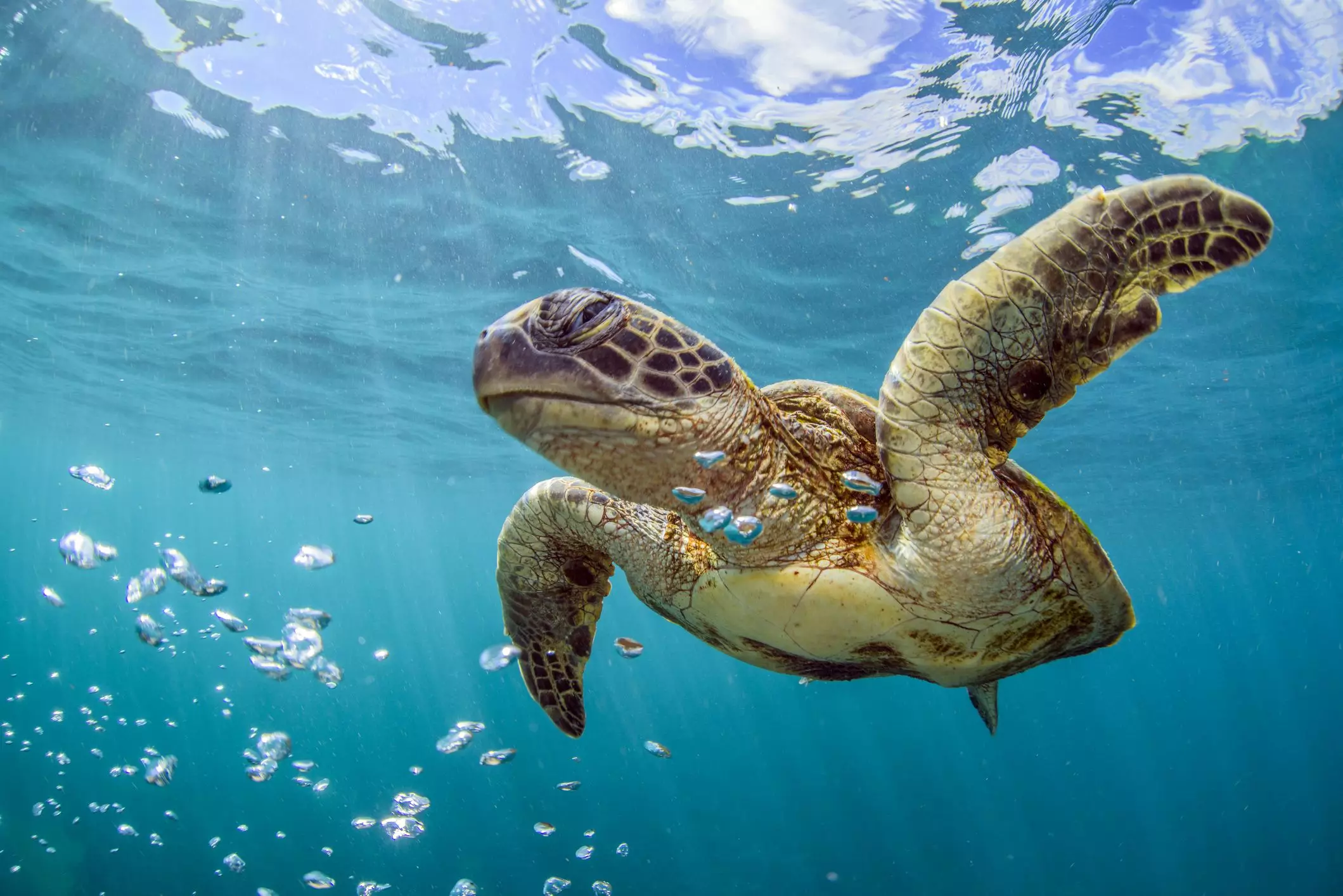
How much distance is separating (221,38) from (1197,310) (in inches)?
598

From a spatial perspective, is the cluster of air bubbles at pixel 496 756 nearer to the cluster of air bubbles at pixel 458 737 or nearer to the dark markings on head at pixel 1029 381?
the cluster of air bubbles at pixel 458 737

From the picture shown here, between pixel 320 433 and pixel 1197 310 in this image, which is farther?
pixel 320 433

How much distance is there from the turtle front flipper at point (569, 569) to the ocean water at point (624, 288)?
596 cm

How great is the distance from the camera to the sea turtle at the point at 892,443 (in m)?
2.08

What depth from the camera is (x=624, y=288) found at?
502 inches

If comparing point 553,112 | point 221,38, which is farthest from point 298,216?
point 553,112

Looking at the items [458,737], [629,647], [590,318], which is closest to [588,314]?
[590,318]

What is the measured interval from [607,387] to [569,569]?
2.01m

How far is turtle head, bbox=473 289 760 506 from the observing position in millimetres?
1994

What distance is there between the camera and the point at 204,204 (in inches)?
419

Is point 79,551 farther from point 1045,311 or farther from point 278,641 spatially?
point 1045,311

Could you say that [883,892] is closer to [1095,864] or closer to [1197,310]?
[1095,864]

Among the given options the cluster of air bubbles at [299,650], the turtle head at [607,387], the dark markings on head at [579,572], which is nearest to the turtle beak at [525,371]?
the turtle head at [607,387]

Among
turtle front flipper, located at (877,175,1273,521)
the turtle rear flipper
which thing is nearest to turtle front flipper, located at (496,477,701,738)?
turtle front flipper, located at (877,175,1273,521)
